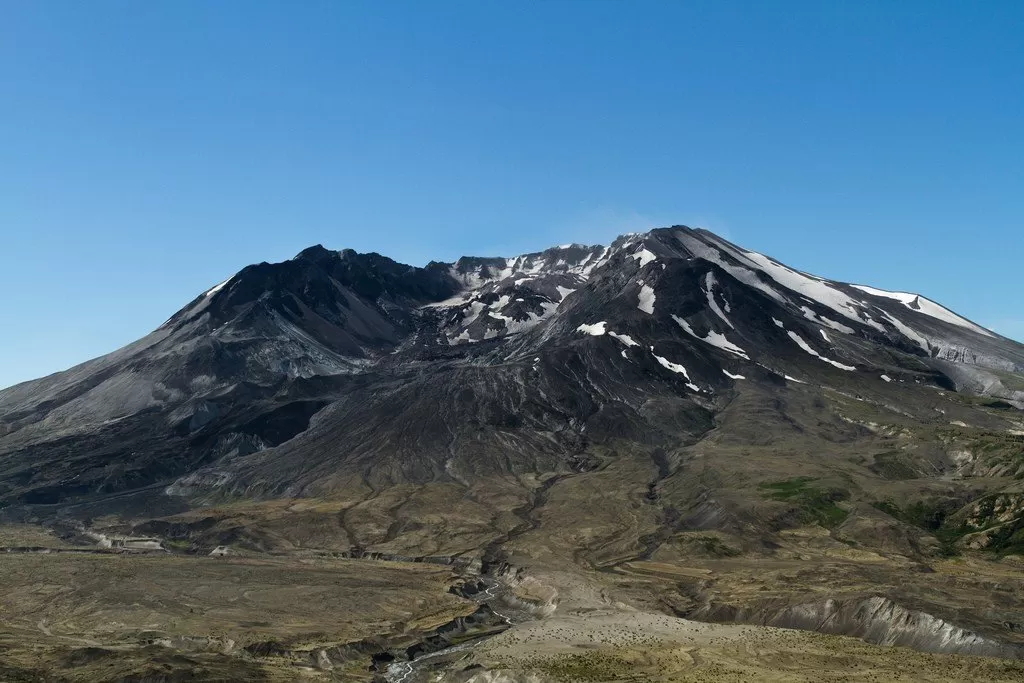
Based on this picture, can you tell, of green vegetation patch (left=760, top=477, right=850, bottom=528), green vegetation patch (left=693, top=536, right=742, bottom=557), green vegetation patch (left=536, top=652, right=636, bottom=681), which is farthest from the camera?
green vegetation patch (left=760, top=477, right=850, bottom=528)

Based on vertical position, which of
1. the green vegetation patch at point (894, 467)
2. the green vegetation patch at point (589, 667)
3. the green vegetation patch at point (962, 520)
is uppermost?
the green vegetation patch at point (894, 467)

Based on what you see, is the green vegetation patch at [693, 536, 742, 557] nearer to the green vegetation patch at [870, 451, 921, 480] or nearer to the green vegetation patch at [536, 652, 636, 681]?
the green vegetation patch at [870, 451, 921, 480]

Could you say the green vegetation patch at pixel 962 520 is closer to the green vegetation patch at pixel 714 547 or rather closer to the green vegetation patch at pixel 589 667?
the green vegetation patch at pixel 714 547

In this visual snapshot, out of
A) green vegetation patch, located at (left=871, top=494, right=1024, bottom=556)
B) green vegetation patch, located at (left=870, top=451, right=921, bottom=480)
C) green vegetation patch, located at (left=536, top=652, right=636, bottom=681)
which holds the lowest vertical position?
green vegetation patch, located at (left=536, top=652, right=636, bottom=681)

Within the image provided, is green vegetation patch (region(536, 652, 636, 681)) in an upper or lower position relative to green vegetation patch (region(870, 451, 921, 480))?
lower

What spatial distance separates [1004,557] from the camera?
438 ft

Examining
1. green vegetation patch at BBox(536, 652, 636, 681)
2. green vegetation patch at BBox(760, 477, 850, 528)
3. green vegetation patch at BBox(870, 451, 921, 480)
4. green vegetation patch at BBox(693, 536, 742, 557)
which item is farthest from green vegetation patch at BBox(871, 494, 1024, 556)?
green vegetation patch at BBox(536, 652, 636, 681)

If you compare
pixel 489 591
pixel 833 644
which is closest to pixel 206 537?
pixel 489 591

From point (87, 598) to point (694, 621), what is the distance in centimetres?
8451

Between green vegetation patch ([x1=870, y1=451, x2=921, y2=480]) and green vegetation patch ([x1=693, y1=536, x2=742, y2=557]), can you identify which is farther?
green vegetation patch ([x1=870, y1=451, x2=921, y2=480])

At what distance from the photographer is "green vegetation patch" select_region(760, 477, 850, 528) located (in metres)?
164

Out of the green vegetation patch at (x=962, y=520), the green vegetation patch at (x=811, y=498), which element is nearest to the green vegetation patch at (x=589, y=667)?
the green vegetation patch at (x=962, y=520)

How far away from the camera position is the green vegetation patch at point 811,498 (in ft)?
537

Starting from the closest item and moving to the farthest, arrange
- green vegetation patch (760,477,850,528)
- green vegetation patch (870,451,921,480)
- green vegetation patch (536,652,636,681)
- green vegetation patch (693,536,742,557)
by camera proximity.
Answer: green vegetation patch (536,652,636,681), green vegetation patch (693,536,742,557), green vegetation patch (760,477,850,528), green vegetation patch (870,451,921,480)
